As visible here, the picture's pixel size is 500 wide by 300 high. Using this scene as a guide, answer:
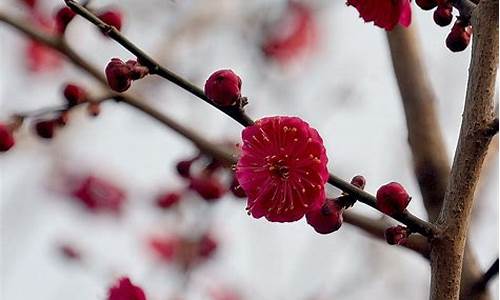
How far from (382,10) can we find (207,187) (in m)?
0.39

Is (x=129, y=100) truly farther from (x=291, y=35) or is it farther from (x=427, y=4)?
(x=291, y=35)

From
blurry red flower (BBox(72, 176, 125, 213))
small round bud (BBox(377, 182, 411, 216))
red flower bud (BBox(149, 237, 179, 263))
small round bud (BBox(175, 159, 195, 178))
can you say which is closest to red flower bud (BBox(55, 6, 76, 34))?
small round bud (BBox(175, 159, 195, 178))

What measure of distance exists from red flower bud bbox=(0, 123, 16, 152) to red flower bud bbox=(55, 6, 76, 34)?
13 centimetres

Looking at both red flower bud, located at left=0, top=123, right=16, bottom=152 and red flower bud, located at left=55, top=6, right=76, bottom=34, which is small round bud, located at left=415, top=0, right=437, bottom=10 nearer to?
red flower bud, located at left=55, top=6, right=76, bottom=34

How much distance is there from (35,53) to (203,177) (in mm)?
2015

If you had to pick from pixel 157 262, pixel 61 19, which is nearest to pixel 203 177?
pixel 61 19

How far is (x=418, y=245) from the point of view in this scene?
84cm

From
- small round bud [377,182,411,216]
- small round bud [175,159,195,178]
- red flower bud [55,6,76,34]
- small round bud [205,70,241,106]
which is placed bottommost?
small round bud [377,182,411,216]

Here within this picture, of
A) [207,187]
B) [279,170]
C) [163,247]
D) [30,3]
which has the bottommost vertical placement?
[279,170]

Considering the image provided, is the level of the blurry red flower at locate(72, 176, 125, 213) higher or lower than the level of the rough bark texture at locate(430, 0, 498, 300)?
higher

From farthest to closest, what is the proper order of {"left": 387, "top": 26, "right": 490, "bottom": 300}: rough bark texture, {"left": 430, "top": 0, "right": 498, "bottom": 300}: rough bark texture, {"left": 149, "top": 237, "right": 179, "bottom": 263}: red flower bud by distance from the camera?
{"left": 149, "top": 237, "right": 179, "bottom": 263}: red flower bud < {"left": 387, "top": 26, "right": 490, "bottom": 300}: rough bark texture < {"left": 430, "top": 0, "right": 498, "bottom": 300}: rough bark texture

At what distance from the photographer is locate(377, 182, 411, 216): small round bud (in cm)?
59

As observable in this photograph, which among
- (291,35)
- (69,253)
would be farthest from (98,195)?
(291,35)

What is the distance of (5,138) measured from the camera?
92cm
